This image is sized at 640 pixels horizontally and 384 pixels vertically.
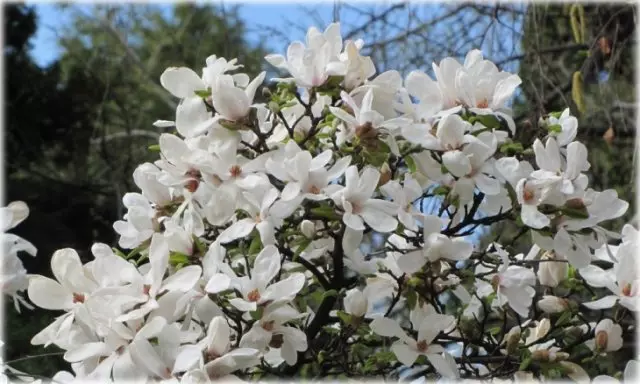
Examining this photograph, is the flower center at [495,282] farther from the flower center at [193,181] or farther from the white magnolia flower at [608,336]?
the flower center at [193,181]

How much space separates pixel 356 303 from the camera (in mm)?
966

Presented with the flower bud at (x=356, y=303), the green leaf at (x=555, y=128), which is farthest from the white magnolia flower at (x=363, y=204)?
the green leaf at (x=555, y=128)

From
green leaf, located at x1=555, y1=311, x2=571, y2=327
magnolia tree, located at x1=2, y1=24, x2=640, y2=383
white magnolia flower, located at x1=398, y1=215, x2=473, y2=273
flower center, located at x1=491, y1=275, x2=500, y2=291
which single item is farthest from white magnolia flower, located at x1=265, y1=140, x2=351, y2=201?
green leaf, located at x1=555, y1=311, x2=571, y2=327

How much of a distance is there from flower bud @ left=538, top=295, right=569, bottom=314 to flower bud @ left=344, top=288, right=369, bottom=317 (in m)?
0.22

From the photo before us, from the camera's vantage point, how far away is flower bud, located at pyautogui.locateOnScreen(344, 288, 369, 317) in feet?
3.17

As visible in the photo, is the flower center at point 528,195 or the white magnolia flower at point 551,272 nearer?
the flower center at point 528,195

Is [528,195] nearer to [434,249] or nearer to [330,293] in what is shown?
[434,249]

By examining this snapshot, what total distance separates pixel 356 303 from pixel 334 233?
0.08 m

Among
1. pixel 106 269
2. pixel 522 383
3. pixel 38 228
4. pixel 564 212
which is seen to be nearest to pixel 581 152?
pixel 564 212

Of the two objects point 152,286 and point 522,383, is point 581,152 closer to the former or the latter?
point 522,383

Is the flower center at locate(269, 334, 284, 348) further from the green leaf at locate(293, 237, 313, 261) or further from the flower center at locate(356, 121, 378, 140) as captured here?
the flower center at locate(356, 121, 378, 140)

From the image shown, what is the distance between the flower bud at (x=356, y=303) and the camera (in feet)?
3.17

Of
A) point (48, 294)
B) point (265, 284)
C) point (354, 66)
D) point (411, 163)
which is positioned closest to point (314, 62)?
point (354, 66)

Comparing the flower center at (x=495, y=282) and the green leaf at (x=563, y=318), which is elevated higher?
the flower center at (x=495, y=282)
